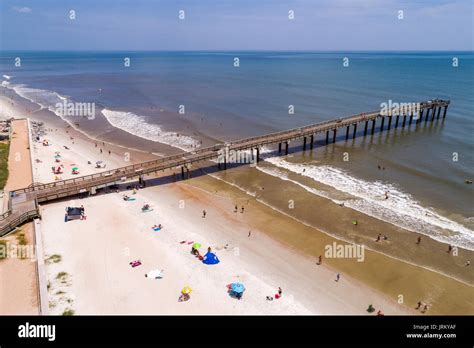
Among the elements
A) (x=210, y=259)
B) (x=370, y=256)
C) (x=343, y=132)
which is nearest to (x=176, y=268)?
(x=210, y=259)

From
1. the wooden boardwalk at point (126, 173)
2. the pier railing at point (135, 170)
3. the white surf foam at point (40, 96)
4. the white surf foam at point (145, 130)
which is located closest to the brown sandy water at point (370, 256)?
the wooden boardwalk at point (126, 173)

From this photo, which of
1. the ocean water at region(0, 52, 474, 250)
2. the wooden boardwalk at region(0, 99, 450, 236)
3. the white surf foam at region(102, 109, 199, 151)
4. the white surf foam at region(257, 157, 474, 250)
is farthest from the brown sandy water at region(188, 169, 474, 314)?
the white surf foam at region(102, 109, 199, 151)

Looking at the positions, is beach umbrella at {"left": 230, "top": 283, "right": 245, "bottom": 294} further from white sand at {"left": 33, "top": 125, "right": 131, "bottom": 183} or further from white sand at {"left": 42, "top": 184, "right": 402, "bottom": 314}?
white sand at {"left": 33, "top": 125, "right": 131, "bottom": 183}

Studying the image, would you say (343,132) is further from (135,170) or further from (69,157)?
(69,157)

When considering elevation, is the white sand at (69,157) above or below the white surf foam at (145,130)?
below

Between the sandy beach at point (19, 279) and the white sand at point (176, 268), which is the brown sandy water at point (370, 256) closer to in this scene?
the white sand at point (176, 268)
